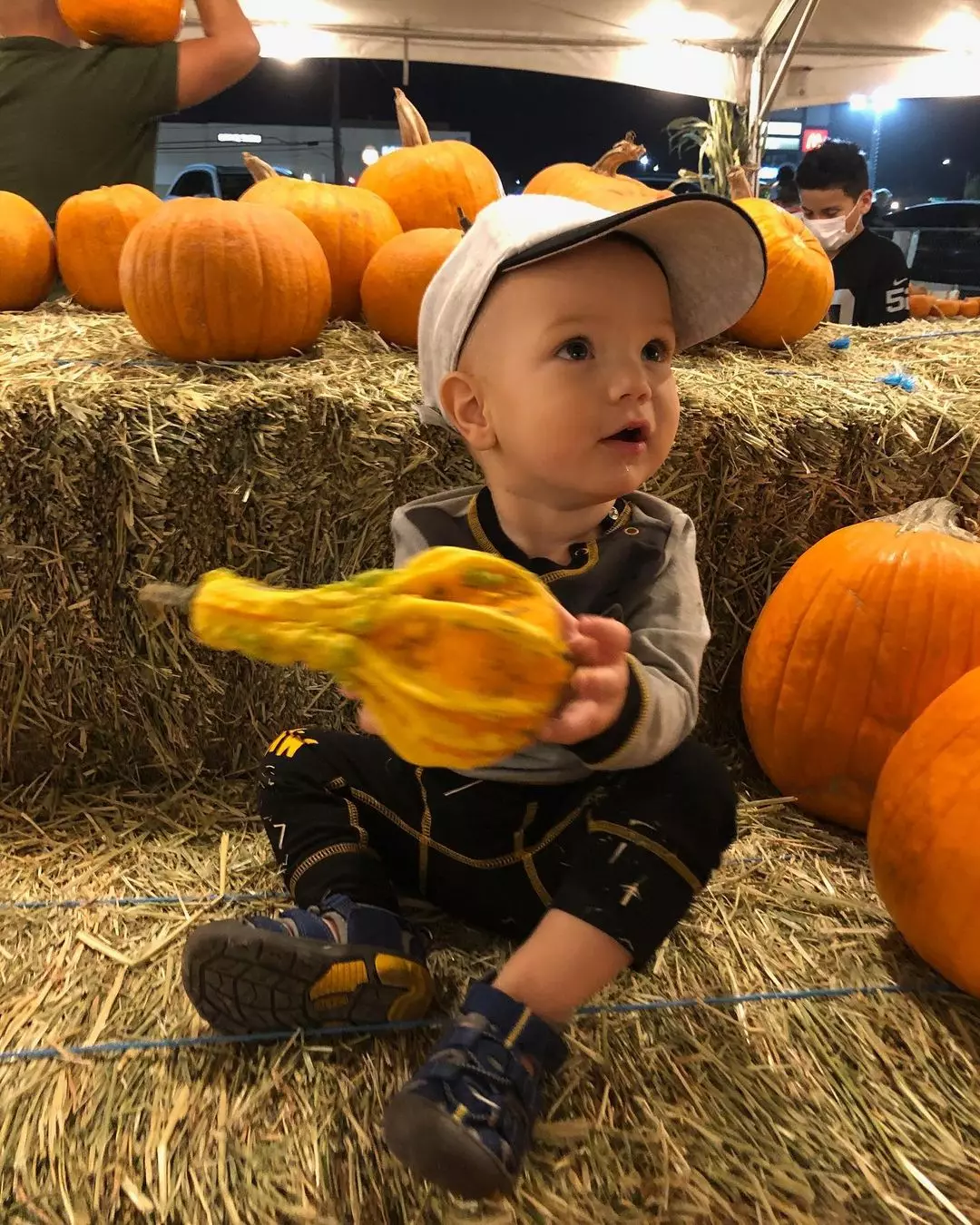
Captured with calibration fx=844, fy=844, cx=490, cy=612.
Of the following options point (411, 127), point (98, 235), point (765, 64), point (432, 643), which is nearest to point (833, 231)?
point (765, 64)

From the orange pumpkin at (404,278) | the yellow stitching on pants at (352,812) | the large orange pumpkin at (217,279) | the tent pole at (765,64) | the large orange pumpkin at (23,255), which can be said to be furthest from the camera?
the tent pole at (765,64)

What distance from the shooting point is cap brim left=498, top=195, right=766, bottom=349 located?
92cm

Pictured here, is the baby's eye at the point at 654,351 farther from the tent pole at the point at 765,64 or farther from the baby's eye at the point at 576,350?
the tent pole at the point at 765,64

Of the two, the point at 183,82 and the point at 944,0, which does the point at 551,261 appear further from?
the point at 944,0

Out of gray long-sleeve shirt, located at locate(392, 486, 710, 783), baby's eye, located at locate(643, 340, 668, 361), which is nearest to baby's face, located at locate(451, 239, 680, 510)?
baby's eye, located at locate(643, 340, 668, 361)

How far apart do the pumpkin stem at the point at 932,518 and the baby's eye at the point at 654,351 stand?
71 centimetres

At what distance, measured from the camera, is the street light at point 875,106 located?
4078 millimetres

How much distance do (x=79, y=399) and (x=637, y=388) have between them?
3.15 ft

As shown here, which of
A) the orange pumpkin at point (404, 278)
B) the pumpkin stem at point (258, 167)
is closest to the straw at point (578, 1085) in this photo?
the orange pumpkin at point (404, 278)

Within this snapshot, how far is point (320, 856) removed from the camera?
1.18m

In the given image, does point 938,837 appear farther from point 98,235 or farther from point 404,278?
point 98,235

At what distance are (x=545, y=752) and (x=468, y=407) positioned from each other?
0.45m

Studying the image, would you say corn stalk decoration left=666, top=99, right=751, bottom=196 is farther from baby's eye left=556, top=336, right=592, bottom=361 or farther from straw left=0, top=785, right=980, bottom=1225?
straw left=0, top=785, right=980, bottom=1225

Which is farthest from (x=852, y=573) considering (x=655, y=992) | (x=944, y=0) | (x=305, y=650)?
(x=944, y=0)
